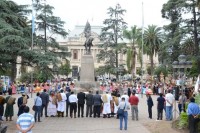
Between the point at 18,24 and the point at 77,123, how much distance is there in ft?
18.8

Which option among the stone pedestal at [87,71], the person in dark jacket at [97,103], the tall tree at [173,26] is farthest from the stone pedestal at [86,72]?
the person in dark jacket at [97,103]

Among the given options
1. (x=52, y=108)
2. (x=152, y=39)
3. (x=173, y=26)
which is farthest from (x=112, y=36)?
(x=52, y=108)

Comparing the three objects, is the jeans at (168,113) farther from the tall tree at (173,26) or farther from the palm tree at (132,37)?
the palm tree at (132,37)

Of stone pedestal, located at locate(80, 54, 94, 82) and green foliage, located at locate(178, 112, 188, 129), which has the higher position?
stone pedestal, located at locate(80, 54, 94, 82)

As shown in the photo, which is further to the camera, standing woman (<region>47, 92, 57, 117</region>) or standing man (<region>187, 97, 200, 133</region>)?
standing woman (<region>47, 92, 57, 117</region>)

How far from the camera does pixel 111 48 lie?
5609cm

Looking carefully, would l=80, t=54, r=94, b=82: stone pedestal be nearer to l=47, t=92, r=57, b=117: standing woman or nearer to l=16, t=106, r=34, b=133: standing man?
l=47, t=92, r=57, b=117: standing woman

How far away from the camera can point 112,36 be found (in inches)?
2218

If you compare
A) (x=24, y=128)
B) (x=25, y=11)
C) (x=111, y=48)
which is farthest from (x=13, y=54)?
(x=111, y=48)

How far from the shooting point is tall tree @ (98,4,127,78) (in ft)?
182

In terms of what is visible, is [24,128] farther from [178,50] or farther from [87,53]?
[178,50]

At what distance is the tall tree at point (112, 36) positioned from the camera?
5559cm

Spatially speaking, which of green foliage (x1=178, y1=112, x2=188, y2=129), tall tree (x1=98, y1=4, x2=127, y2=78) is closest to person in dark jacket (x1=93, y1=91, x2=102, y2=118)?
green foliage (x1=178, y1=112, x2=188, y2=129)

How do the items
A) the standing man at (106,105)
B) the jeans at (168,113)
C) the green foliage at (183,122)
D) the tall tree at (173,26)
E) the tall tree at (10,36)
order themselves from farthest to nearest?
the tall tree at (173,26)
the standing man at (106,105)
the jeans at (168,113)
the tall tree at (10,36)
the green foliage at (183,122)
